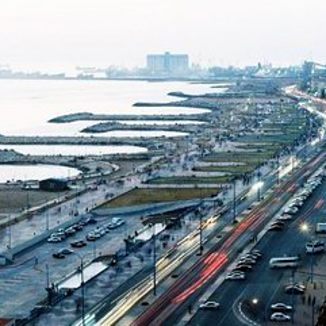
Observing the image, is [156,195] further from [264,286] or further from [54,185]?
[264,286]

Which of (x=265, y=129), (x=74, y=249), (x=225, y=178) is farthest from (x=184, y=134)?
(x=74, y=249)

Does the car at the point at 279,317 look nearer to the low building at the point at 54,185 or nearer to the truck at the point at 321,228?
the truck at the point at 321,228

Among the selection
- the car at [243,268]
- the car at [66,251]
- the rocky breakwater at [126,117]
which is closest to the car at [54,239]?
the car at [66,251]

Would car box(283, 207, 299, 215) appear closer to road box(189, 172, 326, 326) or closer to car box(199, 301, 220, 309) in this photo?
road box(189, 172, 326, 326)

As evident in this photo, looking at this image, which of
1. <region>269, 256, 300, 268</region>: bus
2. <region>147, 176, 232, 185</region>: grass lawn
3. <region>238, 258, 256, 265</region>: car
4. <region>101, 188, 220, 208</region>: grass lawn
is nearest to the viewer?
<region>269, 256, 300, 268</region>: bus

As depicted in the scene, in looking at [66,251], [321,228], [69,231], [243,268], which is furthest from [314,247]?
[69,231]

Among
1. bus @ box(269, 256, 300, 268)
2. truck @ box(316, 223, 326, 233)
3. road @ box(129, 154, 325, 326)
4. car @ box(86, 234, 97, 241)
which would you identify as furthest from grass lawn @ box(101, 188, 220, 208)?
bus @ box(269, 256, 300, 268)

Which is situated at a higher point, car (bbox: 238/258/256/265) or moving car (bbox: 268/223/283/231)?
car (bbox: 238/258/256/265)

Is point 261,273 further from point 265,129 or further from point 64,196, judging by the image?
point 265,129

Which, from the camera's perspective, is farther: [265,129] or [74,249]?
[265,129]
